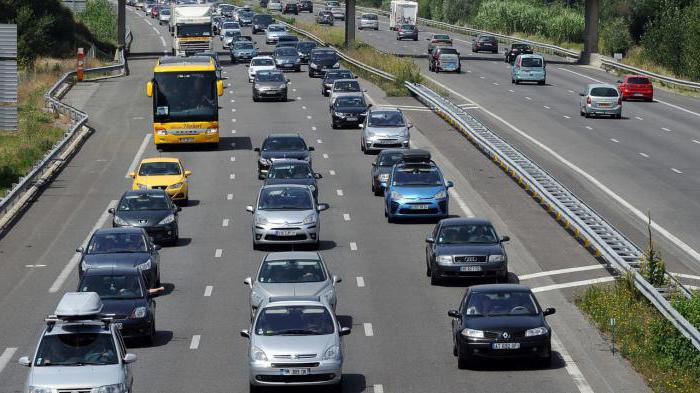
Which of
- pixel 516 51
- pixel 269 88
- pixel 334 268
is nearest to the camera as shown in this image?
pixel 334 268

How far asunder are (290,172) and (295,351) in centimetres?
2251

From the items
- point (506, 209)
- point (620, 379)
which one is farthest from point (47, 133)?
point (620, 379)

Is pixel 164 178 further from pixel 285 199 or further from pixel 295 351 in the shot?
pixel 295 351

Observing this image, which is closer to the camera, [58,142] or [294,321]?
[294,321]

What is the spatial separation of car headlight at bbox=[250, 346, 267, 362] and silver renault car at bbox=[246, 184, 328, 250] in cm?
1423

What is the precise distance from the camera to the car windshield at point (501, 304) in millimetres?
23578

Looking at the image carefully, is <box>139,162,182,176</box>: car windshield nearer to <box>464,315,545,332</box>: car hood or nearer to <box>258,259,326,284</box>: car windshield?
<box>258,259,326,284</box>: car windshield

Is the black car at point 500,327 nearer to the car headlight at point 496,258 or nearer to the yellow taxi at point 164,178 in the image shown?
the car headlight at point 496,258

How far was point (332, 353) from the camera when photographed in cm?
2133

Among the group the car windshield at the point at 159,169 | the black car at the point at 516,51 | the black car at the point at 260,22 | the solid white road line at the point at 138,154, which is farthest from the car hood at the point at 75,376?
the black car at the point at 260,22

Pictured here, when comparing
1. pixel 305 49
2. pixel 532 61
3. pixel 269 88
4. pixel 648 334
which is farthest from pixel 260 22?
pixel 648 334

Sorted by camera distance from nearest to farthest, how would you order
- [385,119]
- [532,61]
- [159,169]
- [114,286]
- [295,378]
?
1. [295,378]
2. [114,286]
3. [159,169]
4. [385,119]
5. [532,61]

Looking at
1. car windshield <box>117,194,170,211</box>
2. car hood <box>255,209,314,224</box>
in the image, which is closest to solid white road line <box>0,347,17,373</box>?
car hood <box>255,209,314,224</box>

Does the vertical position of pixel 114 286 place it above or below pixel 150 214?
above
